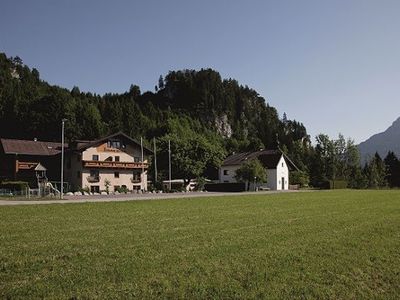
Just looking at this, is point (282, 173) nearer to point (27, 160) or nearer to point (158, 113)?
point (27, 160)

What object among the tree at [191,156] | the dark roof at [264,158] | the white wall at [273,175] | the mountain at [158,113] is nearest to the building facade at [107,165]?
the tree at [191,156]

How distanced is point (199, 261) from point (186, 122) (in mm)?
143684

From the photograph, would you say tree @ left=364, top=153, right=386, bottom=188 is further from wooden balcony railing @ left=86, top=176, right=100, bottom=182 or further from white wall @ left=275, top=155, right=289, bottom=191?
wooden balcony railing @ left=86, top=176, right=100, bottom=182

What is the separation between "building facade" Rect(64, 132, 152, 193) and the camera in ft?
199

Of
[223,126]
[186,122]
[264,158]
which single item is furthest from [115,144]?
[223,126]

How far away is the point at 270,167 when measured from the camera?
78.0 meters

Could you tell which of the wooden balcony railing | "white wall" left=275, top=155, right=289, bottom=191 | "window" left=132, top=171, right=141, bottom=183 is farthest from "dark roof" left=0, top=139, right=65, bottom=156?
"white wall" left=275, top=155, right=289, bottom=191

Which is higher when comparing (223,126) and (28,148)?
(223,126)

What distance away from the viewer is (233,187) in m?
70.0

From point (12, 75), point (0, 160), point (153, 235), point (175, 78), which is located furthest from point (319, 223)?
point (175, 78)

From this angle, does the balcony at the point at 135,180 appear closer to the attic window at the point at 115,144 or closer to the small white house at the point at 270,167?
the attic window at the point at 115,144

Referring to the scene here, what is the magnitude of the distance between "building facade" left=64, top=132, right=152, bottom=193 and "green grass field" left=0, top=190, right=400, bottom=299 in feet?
144

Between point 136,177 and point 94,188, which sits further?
point 136,177

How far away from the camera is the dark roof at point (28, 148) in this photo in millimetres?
63056
